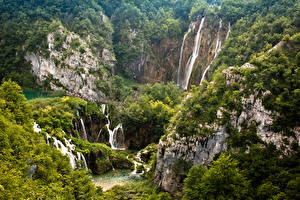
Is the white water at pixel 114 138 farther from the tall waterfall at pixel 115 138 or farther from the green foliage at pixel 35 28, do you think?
the green foliage at pixel 35 28

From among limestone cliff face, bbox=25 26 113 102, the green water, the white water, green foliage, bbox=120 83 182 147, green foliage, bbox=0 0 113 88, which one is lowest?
the green water

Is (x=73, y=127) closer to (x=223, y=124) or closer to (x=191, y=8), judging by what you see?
(x=223, y=124)

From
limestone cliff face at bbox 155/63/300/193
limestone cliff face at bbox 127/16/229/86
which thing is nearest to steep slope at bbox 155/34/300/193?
limestone cliff face at bbox 155/63/300/193

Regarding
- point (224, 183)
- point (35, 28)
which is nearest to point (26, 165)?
point (224, 183)

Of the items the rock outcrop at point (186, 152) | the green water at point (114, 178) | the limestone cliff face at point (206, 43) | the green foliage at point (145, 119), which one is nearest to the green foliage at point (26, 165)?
the green water at point (114, 178)

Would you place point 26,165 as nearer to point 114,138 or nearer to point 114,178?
point 114,178

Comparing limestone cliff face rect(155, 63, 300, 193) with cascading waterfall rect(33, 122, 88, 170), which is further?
cascading waterfall rect(33, 122, 88, 170)

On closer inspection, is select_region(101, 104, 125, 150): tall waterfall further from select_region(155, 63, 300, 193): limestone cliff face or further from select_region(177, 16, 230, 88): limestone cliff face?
select_region(177, 16, 230, 88): limestone cliff face

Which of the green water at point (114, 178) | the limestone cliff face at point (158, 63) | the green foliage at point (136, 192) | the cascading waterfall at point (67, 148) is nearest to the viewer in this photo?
the green foliage at point (136, 192)
